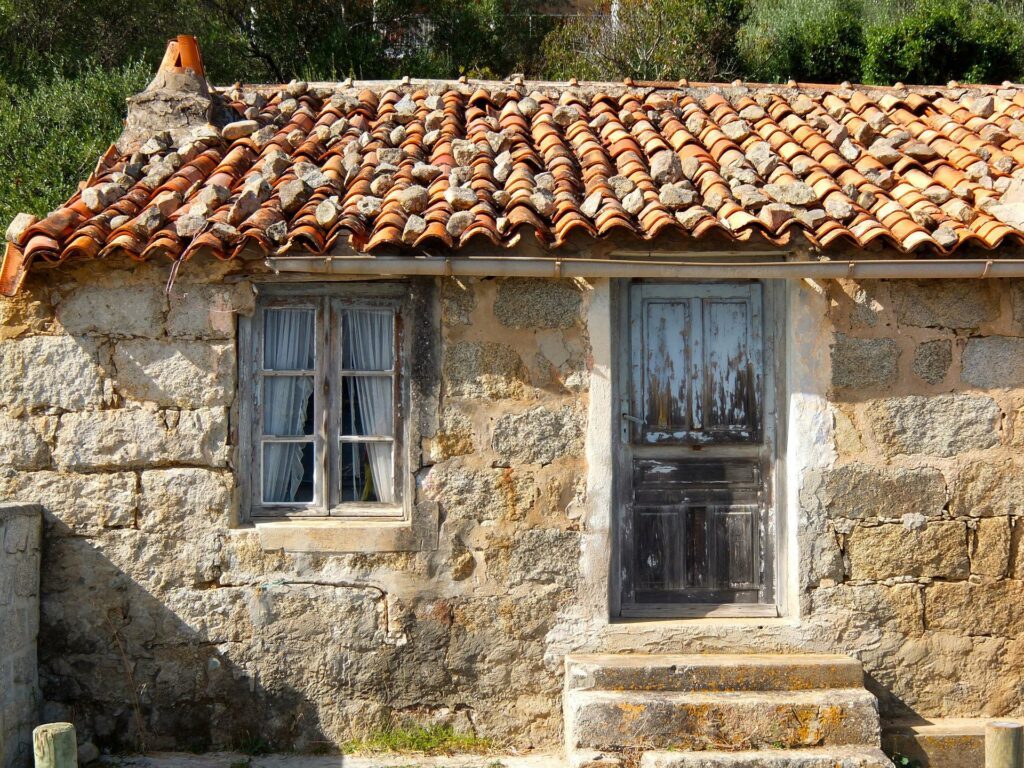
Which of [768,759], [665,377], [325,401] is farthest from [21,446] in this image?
[768,759]

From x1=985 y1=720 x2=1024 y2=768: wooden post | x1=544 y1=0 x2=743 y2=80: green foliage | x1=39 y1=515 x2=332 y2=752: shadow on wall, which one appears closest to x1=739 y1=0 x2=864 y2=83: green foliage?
x1=544 y1=0 x2=743 y2=80: green foliage

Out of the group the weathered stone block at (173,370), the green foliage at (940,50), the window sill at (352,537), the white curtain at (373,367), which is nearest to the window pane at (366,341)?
the white curtain at (373,367)

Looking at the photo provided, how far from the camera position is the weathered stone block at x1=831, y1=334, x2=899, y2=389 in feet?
18.7

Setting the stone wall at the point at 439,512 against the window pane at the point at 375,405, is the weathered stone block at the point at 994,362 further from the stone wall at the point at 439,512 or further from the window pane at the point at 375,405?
the window pane at the point at 375,405

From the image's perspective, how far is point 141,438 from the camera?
18.6 ft

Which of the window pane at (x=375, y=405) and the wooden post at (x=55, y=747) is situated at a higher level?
the window pane at (x=375, y=405)

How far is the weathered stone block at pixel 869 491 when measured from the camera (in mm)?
5715

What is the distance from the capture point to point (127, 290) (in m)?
5.65

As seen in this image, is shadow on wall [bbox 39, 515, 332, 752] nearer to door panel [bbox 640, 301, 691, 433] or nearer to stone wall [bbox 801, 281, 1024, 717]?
door panel [bbox 640, 301, 691, 433]

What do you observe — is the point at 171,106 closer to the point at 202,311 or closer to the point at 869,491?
the point at 202,311

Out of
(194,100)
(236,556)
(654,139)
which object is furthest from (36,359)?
(654,139)

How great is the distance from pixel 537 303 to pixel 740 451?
1519mm

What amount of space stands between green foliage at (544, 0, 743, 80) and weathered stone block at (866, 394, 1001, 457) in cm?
849

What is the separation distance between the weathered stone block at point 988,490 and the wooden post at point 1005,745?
2233 mm
